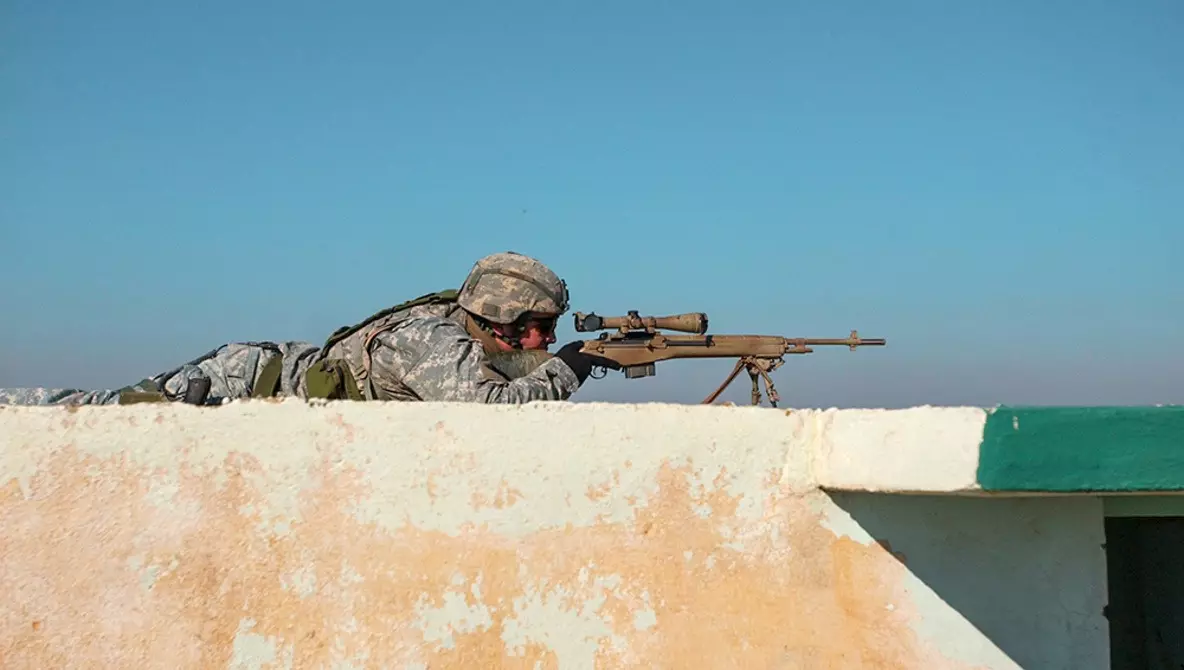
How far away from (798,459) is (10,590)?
1.62 meters

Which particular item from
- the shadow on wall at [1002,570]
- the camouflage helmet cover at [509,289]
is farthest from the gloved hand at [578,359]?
the shadow on wall at [1002,570]

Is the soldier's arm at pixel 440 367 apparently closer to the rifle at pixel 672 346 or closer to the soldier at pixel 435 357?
the soldier at pixel 435 357

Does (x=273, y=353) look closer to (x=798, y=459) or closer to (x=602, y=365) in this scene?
(x=602, y=365)

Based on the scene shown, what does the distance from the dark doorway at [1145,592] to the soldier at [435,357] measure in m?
1.93

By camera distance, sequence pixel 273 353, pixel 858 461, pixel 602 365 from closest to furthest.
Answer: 1. pixel 858 461
2. pixel 273 353
3. pixel 602 365

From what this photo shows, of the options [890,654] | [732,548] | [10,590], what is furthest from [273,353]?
[890,654]

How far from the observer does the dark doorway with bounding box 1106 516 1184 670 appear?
2.95 meters

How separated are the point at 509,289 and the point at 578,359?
43 cm

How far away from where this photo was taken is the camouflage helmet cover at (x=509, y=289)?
427cm

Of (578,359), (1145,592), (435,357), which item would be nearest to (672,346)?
(578,359)

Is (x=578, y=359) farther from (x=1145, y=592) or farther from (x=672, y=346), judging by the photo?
(x=1145, y=592)

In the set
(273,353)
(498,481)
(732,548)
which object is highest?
(273,353)

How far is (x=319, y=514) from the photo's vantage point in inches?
81.7

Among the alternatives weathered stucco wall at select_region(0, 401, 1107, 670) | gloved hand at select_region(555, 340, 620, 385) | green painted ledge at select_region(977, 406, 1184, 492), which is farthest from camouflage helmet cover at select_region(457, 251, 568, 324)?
green painted ledge at select_region(977, 406, 1184, 492)
